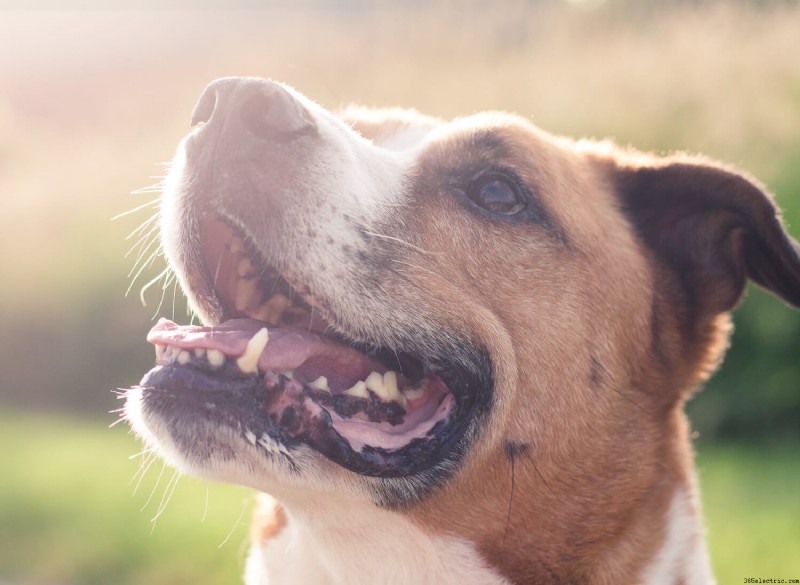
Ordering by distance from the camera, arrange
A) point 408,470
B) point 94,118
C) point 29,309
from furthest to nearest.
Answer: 1. point 94,118
2. point 29,309
3. point 408,470

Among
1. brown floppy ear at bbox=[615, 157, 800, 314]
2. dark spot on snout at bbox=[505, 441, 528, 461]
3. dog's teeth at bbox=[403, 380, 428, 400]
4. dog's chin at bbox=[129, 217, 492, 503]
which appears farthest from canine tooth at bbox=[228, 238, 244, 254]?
brown floppy ear at bbox=[615, 157, 800, 314]

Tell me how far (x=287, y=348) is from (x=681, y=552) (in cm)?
141

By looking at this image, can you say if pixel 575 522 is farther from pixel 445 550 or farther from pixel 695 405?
pixel 695 405

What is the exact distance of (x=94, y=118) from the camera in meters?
12.3

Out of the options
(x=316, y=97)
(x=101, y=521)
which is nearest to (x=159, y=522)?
(x=101, y=521)

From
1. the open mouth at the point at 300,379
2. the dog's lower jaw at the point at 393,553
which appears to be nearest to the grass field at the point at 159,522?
the dog's lower jaw at the point at 393,553

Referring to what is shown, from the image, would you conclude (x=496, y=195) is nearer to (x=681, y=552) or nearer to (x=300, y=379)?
(x=300, y=379)

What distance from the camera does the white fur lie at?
2.96 m

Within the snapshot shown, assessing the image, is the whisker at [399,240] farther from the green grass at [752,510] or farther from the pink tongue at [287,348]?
the green grass at [752,510]

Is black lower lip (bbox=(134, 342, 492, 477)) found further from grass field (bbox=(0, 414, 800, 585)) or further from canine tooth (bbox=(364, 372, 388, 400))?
grass field (bbox=(0, 414, 800, 585))

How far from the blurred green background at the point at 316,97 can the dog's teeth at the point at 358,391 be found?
3096 millimetres

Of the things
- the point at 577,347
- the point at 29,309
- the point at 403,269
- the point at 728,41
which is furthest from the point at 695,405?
the point at 29,309

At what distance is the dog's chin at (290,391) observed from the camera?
2445mm

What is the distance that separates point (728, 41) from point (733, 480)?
466 cm
